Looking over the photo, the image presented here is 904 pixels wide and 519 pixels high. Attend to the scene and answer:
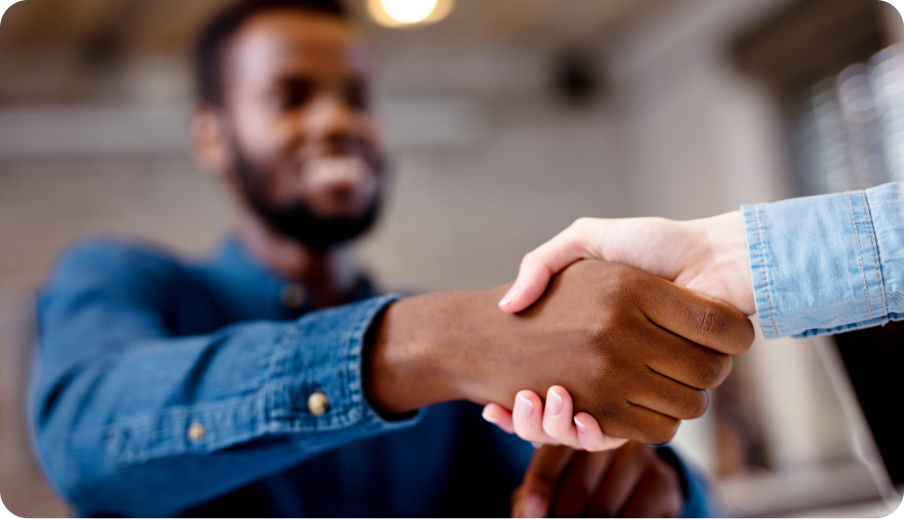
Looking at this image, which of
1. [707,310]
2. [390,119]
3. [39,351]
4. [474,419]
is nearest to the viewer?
[707,310]

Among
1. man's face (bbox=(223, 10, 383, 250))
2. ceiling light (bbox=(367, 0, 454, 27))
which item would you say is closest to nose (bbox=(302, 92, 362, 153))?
man's face (bbox=(223, 10, 383, 250))

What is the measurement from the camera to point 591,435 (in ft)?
1.39

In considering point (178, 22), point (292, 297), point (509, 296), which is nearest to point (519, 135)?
point (178, 22)

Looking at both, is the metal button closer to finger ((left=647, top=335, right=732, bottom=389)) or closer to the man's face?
the man's face

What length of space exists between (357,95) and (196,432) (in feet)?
2.05

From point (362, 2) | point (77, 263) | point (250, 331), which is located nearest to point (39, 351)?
point (77, 263)

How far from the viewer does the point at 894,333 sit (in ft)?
1.82

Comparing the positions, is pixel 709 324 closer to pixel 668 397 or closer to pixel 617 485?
pixel 668 397

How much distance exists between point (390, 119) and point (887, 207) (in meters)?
2.29

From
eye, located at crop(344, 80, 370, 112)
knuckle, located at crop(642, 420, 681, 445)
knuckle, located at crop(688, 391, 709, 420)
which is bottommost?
knuckle, located at crop(642, 420, 681, 445)

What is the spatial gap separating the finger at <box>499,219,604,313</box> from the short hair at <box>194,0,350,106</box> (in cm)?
68

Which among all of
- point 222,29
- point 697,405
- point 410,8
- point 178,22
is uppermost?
point 178,22

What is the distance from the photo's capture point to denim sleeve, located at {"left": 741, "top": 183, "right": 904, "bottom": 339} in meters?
0.41

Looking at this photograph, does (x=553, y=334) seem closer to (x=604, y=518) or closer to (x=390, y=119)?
A: (x=604, y=518)
